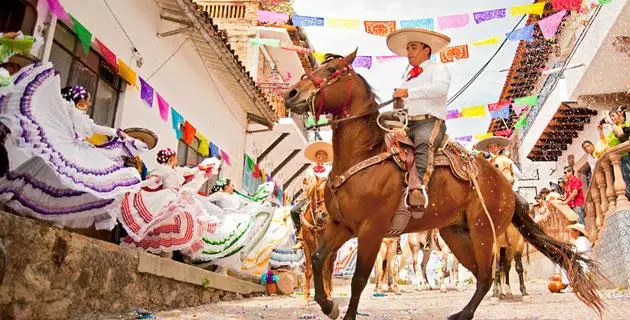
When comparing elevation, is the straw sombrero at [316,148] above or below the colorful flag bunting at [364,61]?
below

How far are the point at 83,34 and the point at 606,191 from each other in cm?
1073

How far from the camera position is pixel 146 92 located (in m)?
8.98

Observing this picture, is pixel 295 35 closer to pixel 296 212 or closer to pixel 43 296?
pixel 296 212

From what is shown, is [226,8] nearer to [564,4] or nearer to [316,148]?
[316,148]

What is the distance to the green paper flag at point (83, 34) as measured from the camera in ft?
22.1

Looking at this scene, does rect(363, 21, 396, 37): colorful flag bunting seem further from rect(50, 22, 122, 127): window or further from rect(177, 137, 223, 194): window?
rect(50, 22, 122, 127): window

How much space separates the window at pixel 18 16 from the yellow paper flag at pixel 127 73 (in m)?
2.06

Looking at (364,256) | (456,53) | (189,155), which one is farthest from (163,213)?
(456,53)

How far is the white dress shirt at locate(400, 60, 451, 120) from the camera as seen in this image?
502cm

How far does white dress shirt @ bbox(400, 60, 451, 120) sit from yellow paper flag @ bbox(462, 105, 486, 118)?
11039 mm

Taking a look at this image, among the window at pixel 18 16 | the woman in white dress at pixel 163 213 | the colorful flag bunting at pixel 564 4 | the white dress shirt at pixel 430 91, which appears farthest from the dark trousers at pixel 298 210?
the colorful flag bunting at pixel 564 4

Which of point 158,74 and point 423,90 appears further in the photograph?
point 158,74

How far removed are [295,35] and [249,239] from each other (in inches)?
517

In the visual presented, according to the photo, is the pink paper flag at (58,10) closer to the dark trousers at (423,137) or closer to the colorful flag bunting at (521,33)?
the dark trousers at (423,137)
